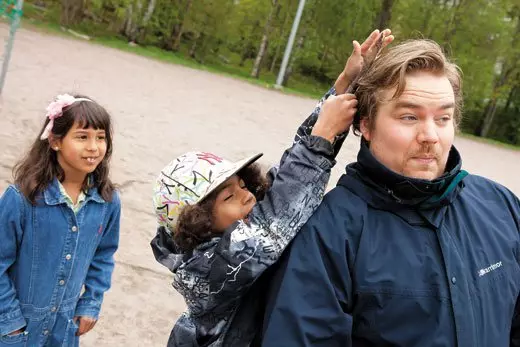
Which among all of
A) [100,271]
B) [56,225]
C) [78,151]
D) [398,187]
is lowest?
[100,271]

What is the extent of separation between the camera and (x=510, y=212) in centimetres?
168

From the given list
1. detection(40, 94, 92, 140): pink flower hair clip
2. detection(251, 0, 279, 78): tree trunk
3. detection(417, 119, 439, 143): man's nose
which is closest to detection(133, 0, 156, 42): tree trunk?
detection(251, 0, 279, 78): tree trunk

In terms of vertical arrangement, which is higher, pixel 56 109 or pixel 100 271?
pixel 56 109

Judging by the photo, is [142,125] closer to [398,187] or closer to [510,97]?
[398,187]

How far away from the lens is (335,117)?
157 centimetres

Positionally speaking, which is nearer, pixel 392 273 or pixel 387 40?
pixel 392 273

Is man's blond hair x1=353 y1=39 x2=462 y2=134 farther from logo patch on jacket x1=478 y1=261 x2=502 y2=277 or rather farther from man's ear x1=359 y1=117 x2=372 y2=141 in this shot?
logo patch on jacket x1=478 y1=261 x2=502 y2=277

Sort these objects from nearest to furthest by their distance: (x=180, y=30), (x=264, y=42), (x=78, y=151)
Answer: (x=78, y=151), (x=264, y=42), (x=180, y=30)

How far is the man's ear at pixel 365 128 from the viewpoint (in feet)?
5.26

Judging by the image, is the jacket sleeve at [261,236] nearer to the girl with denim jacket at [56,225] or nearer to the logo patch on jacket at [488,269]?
the logo patch on jacket at [488,269]

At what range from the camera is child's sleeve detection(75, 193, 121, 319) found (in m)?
2.43

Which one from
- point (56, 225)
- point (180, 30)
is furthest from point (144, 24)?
point (56, 225)

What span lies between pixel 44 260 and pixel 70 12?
22433 millimetres

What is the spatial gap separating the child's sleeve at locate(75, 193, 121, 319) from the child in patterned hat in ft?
2.57
